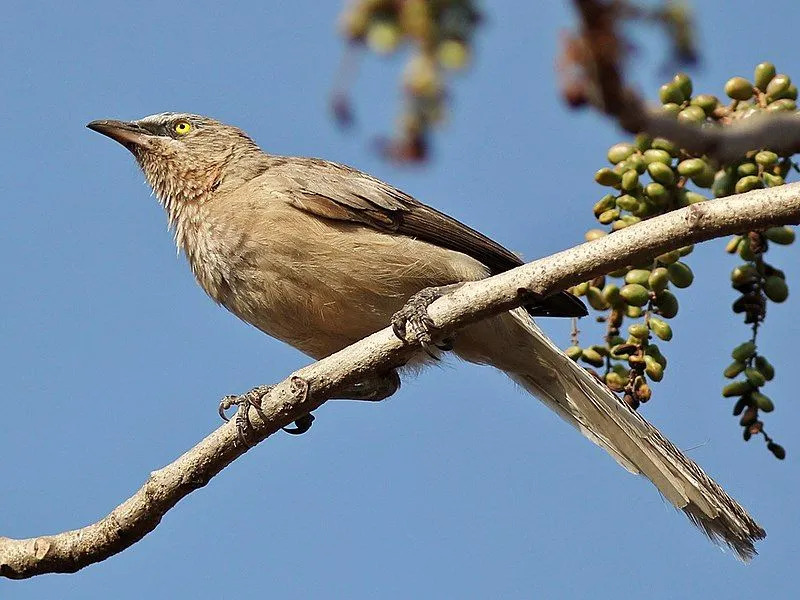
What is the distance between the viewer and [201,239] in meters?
6.23

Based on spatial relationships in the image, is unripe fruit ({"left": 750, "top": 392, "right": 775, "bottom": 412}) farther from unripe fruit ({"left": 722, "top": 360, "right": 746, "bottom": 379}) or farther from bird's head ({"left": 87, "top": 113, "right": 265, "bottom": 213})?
bird's head ({"left": 87, "top": 113, "right": 265, "bottom": 213})

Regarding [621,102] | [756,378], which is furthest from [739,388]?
[621,102]

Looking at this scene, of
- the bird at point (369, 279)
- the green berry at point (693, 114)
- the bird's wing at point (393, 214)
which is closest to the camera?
the green berry at point (693, 114)

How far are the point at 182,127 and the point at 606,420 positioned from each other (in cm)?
358

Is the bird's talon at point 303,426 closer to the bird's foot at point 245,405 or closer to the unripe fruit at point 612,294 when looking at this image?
the bird's foot at point 245,405

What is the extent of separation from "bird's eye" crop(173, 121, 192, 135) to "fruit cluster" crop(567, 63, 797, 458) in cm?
356

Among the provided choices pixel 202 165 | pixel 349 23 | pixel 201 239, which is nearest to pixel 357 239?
pixel 201 239

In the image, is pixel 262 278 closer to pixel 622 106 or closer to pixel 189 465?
pixel 189 465

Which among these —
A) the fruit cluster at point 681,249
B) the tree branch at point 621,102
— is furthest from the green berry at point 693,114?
the tree branch at point 621,102

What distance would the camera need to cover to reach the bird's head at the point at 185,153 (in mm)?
6652

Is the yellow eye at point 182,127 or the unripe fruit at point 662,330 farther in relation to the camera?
the yellow eye at point 182,127

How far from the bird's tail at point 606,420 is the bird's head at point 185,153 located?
1895mm

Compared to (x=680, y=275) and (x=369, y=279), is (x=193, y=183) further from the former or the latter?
(x=680, y=275)

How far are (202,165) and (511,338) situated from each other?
2.36 meters
